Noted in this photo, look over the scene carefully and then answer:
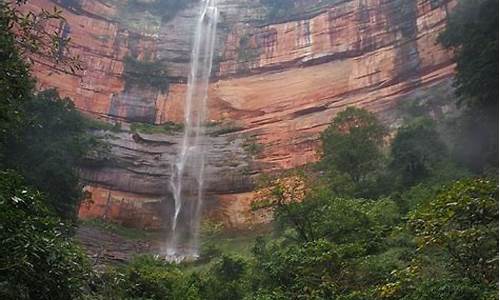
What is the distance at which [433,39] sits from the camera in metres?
22.0

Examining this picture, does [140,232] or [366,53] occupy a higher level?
[366,53]

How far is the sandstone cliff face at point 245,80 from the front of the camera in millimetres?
22172

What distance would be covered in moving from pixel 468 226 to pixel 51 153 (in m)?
11.7

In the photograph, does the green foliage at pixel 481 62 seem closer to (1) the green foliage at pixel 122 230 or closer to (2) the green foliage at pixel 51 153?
(2) the green foliage at pixel 51 153

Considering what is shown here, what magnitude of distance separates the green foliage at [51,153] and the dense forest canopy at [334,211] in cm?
4

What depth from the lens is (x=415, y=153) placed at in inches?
582

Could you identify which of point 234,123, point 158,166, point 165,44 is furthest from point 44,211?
point 165,44

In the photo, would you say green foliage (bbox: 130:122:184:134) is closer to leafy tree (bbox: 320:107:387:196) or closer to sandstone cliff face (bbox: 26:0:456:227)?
sandstone cliff face (bbox: 26:0:456:227)

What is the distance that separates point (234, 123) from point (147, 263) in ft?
39.3

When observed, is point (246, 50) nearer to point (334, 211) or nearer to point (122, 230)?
point (122, 230)

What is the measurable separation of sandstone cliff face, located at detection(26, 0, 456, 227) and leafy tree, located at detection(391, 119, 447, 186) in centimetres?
598

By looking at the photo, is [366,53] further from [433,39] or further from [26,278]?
[26,278]

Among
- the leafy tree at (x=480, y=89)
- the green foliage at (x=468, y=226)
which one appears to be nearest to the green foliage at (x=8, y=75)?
the green foliage at (x=468, y=226)

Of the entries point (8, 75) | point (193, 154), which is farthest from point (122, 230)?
point (8, 75)
